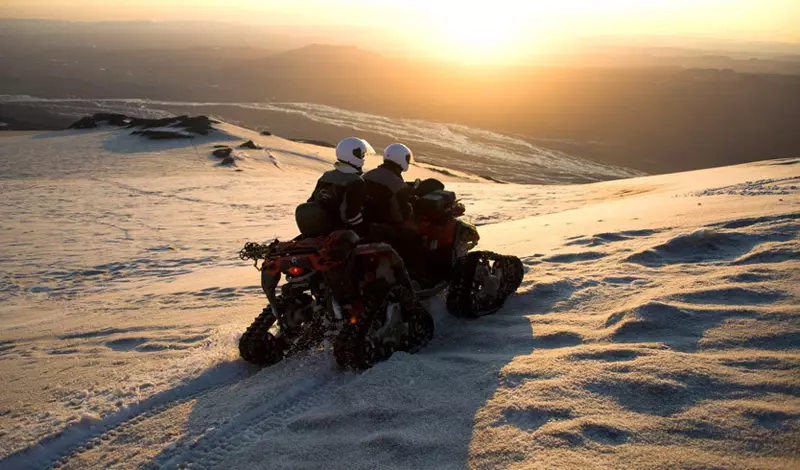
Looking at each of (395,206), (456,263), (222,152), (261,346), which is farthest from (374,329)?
(222,152)

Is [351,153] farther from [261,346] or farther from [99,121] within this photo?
[99,121]

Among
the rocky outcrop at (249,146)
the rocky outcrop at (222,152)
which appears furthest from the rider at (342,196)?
the rocky outcrop at (249,146)

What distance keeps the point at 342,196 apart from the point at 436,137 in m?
59.0

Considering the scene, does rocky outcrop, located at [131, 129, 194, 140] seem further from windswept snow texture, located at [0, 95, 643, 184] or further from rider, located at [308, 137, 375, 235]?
rider, located at [308, 137, 375, 235]

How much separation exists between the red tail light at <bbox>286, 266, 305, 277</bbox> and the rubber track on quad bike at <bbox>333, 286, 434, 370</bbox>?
1.86 feet

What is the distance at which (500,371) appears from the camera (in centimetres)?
464

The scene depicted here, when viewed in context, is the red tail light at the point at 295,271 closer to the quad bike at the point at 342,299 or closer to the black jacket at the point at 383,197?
the quad bike at the point at 342,299

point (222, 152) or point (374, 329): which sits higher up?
point (374, 329)

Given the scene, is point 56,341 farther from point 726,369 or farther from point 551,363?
point 726,369

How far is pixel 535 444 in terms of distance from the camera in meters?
3.59

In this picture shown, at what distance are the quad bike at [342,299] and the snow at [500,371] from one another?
0.19 meters

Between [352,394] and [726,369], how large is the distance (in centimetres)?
250

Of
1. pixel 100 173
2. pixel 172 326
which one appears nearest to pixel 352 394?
pixel 172 326

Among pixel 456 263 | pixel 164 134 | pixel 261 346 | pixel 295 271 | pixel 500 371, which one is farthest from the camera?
pixel 164 134
